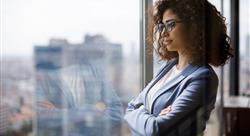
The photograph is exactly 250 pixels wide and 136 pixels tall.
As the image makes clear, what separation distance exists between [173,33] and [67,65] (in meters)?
0.52

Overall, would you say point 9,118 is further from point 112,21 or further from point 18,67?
point 112,21

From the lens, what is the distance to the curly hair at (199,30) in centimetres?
156

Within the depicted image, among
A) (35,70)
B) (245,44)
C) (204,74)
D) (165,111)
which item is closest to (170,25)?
(204,74)

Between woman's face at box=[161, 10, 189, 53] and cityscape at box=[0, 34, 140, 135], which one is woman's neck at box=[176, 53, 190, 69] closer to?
woman's face at box=[161, 10, 189, 53]

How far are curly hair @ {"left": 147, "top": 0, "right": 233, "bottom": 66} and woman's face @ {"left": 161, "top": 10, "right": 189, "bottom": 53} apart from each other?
0.06ft

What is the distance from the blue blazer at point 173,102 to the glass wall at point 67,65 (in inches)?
2.4

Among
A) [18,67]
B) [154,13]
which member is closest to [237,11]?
[154,13]

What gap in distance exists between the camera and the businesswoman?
4.95ft

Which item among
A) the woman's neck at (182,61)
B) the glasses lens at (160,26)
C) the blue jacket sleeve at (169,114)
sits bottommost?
the blue jacket sleeve at (169,114)

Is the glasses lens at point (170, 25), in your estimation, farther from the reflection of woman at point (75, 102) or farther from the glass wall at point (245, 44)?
the glass wall at point (245, 44)

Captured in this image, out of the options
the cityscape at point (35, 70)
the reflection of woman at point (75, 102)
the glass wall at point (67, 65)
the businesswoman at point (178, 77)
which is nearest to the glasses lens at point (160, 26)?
the businesswoman at point (178, 77)

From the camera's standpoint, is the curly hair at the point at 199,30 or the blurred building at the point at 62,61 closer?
the blurred building at the point at 62,61

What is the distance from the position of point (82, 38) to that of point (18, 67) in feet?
0.90

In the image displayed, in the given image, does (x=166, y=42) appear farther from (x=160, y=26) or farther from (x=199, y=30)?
(x=199, y=30)
